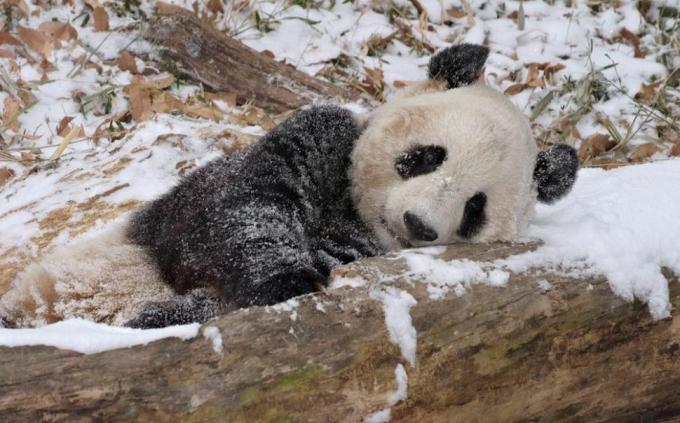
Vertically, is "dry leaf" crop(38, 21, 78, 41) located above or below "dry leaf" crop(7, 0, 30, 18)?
below

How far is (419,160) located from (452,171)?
15 centimetres

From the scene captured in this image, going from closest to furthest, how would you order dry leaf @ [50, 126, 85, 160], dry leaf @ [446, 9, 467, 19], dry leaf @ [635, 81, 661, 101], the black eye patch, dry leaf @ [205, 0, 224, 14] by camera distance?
the black eye patch, dry leaf @ [50, 126, 85, 160], dry leaf @ [635, 81, 661, 101], dry leaf @ [205, 0, 224, 14], dry leaf @ [446, 9, 467, 19]

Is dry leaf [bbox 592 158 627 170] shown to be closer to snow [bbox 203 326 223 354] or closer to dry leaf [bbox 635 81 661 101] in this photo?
dry leaf [bbox 635 81 661 101]

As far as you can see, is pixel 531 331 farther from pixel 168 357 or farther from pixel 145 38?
pixel 145 38

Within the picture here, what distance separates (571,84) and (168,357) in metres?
4.93

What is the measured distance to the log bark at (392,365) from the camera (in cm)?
187

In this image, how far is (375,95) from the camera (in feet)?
19.3

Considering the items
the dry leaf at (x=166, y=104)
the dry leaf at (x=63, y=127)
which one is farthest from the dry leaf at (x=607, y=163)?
the dry leaf at (x=63, y=127)

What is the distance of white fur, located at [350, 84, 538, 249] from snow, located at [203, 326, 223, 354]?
0.97m

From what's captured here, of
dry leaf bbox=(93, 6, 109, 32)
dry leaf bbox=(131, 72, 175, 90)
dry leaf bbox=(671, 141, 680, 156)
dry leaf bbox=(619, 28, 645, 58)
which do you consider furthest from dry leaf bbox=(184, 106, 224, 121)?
dry leaf bbox=(619, 28, 645, 58)

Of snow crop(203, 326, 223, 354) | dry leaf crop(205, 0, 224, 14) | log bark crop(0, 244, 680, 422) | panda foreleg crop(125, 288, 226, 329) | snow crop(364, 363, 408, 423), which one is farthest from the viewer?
dry leaf crop(205, 0, 224, 14)

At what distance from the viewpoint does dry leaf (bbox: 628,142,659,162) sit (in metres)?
5.36

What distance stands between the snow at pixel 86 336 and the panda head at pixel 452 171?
3.47 feet

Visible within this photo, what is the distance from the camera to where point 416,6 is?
270 inches
